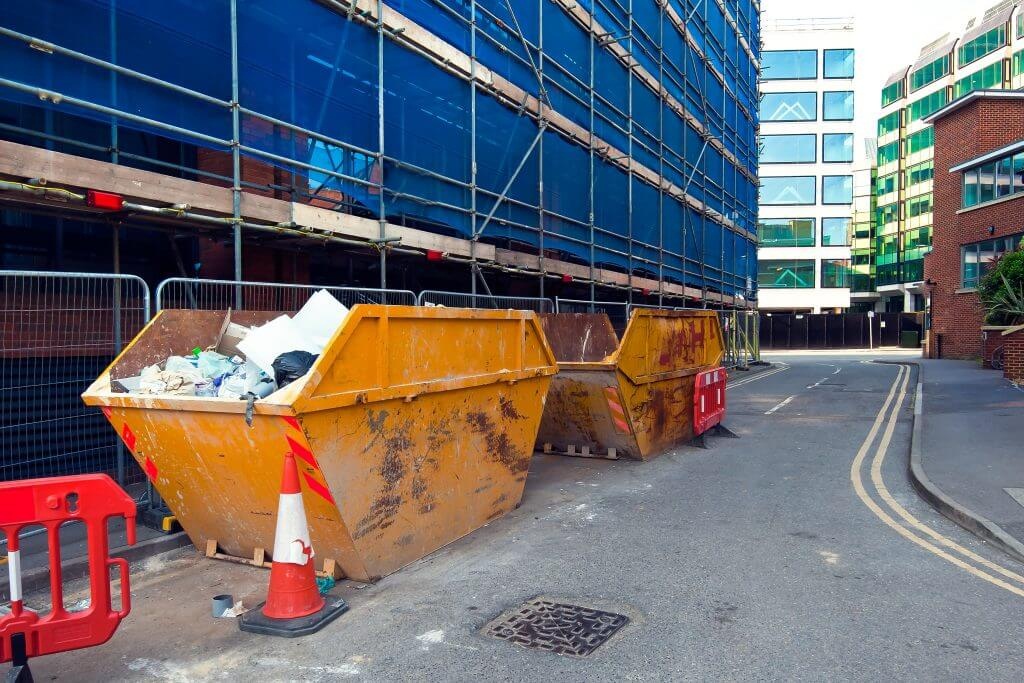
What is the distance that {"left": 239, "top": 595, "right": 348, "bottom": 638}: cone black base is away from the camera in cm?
412

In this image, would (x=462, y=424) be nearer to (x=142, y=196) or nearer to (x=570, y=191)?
(x=142, y=196)

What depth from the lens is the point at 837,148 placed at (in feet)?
189

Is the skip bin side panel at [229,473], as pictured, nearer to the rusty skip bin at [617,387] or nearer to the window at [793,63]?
the rusty skip bin at [617,387]

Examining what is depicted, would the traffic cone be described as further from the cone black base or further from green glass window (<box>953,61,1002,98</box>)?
green glass window (<box>953,61,1002,98</box>)

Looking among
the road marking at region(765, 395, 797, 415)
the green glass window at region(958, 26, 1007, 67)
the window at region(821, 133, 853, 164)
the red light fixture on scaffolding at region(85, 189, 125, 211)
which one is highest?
the green glass window at region(958, 26, 1007, 67)

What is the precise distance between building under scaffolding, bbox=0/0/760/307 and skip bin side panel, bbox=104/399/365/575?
249 cm

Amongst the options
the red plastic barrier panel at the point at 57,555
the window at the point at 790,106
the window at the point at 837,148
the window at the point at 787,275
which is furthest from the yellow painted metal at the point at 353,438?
the window at the point at 837,148

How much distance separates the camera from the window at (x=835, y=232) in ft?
188

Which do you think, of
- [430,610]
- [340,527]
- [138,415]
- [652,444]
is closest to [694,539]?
[430,610]

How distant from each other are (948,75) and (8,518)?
69.9 metres

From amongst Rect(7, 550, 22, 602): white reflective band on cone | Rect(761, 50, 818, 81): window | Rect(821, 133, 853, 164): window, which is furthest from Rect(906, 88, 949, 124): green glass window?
Rect(7, 550, 22, 602): white reflective band on cone

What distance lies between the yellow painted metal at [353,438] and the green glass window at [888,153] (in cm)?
7167

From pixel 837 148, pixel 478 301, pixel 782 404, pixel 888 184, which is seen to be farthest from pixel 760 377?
pixel 888 184

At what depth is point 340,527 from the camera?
471 centimetres
